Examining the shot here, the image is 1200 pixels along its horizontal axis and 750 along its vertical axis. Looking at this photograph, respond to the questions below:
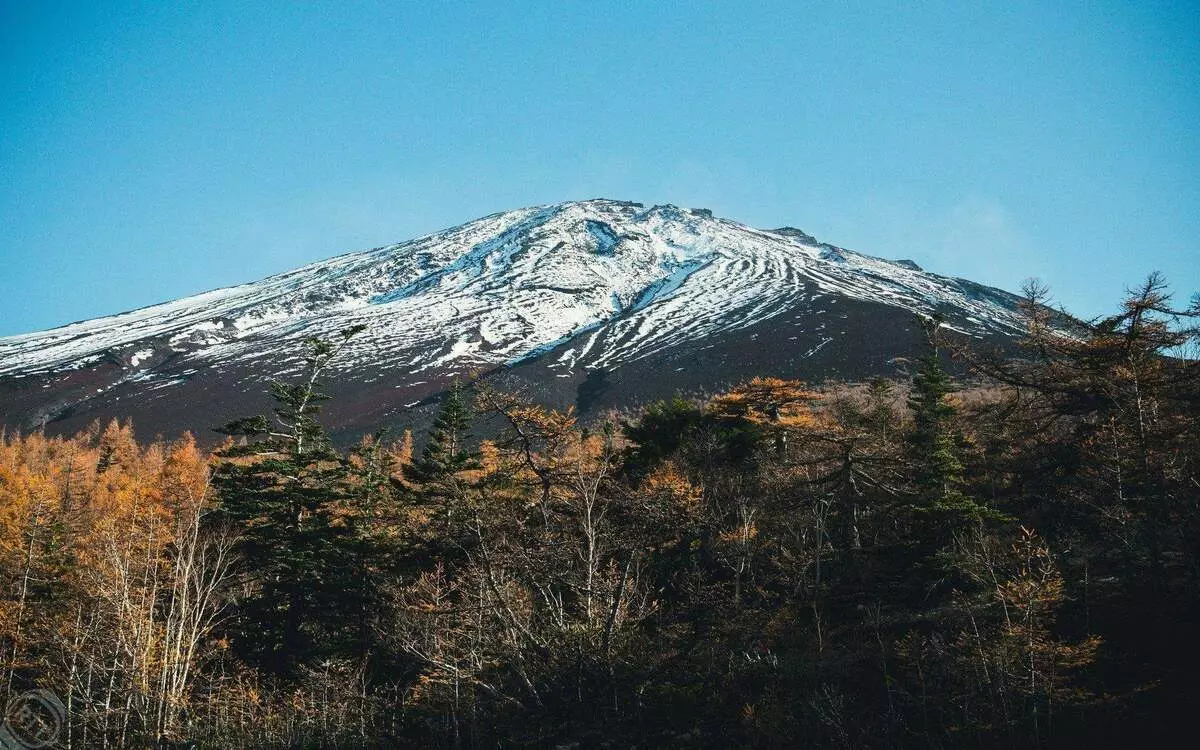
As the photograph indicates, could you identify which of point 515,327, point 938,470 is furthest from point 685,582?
→ point 515,327

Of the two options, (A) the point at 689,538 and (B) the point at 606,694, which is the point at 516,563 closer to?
(B) the point at 606,694

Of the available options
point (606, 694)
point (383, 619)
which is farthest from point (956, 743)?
point (383, 619)

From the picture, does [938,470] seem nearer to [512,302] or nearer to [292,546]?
[292,546]

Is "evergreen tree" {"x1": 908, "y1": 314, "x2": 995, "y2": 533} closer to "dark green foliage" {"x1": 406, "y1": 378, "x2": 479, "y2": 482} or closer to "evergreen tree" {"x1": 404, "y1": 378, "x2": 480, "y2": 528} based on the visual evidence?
"evergreen tree" {"x1": 404, "y1": 378, "x2": 480, "y2": 528}

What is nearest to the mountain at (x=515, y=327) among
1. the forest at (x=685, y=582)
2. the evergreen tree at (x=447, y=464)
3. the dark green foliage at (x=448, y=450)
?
the forest at (x=685, y=582)

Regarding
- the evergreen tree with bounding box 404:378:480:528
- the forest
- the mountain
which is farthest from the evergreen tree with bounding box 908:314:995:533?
the mountain
